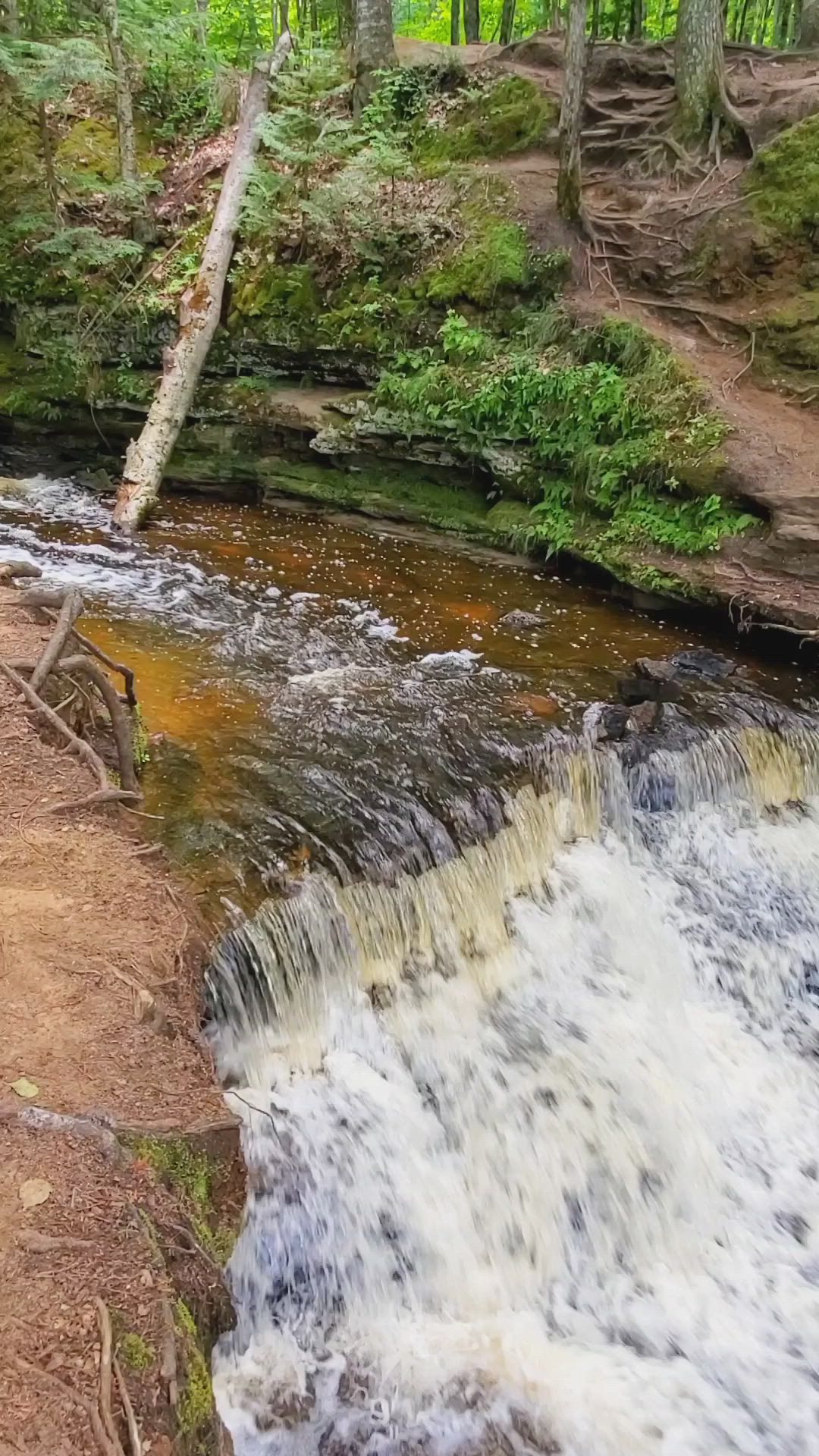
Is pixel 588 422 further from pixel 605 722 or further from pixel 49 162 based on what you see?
pixel 49 162

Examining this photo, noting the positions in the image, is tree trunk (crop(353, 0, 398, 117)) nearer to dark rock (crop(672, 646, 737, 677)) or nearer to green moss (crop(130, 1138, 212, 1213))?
dark rock (crop(672, 646, 737, 677))

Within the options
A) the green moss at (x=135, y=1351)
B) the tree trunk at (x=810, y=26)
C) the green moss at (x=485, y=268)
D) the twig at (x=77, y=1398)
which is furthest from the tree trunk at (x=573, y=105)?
the twig at (x=77, y=1398)

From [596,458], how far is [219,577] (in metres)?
4.23

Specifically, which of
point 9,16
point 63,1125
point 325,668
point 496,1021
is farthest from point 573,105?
point 63,1125

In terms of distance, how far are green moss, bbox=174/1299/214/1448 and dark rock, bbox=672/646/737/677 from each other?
22.9 feet

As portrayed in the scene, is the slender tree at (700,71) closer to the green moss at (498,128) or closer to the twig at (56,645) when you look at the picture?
the green moss at (498,128)

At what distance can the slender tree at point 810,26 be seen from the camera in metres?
14.6

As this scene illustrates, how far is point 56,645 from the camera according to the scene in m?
5.68

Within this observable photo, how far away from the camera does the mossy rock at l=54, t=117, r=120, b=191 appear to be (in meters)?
13.1

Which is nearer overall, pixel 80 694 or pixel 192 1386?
pixel 192 1386

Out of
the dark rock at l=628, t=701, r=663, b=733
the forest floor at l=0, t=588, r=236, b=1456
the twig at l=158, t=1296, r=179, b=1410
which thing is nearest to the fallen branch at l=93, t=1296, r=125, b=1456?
the forest floor at l=0, t=588, r=236, b=1456

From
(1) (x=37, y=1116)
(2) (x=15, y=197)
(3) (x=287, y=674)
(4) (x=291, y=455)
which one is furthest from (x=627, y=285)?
(1) (x=37, y=1116)

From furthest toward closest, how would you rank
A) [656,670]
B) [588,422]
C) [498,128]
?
1. [498,128]
2. [588,422]
3. [656,670]

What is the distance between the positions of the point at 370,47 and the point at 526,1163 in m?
14.7
